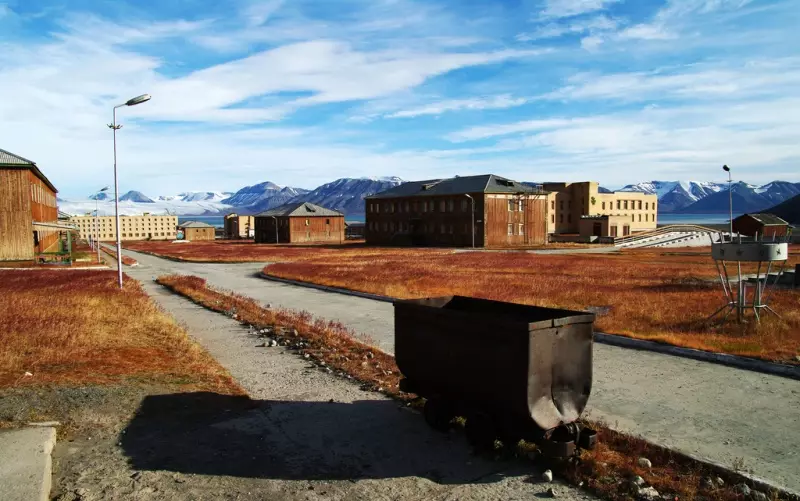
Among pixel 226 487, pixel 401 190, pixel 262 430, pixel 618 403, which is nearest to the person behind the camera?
pixel 226 487

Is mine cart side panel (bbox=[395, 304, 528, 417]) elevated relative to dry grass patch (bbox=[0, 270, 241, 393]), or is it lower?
elevated

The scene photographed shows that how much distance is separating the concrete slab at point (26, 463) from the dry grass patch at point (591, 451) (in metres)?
4.93

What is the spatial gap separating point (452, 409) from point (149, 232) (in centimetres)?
17968

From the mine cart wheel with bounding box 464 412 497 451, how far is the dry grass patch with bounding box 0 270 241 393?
4.54 m

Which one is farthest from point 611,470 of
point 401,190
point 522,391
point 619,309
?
point 401,190

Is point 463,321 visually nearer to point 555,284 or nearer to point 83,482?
point 83,482

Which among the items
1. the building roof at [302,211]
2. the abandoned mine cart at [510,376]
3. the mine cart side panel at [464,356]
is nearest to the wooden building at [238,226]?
the building roof at [302,211]

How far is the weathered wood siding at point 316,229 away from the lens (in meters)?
94.7

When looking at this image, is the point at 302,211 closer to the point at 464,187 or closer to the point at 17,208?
the point at 464,187

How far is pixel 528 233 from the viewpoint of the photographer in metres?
75.1

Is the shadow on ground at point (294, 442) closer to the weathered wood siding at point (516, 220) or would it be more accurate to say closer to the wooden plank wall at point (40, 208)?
the wooden plank wall at point (40, 208)

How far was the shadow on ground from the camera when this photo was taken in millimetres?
6590

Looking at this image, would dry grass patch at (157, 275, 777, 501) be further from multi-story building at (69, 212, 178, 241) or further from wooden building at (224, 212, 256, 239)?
multi-story building at (69, 212, 178, 241)

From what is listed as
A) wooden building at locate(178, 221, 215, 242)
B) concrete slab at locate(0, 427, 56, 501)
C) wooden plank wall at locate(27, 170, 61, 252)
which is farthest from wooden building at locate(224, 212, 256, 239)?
concrete slab at locate(0, 427, 56, 501)
